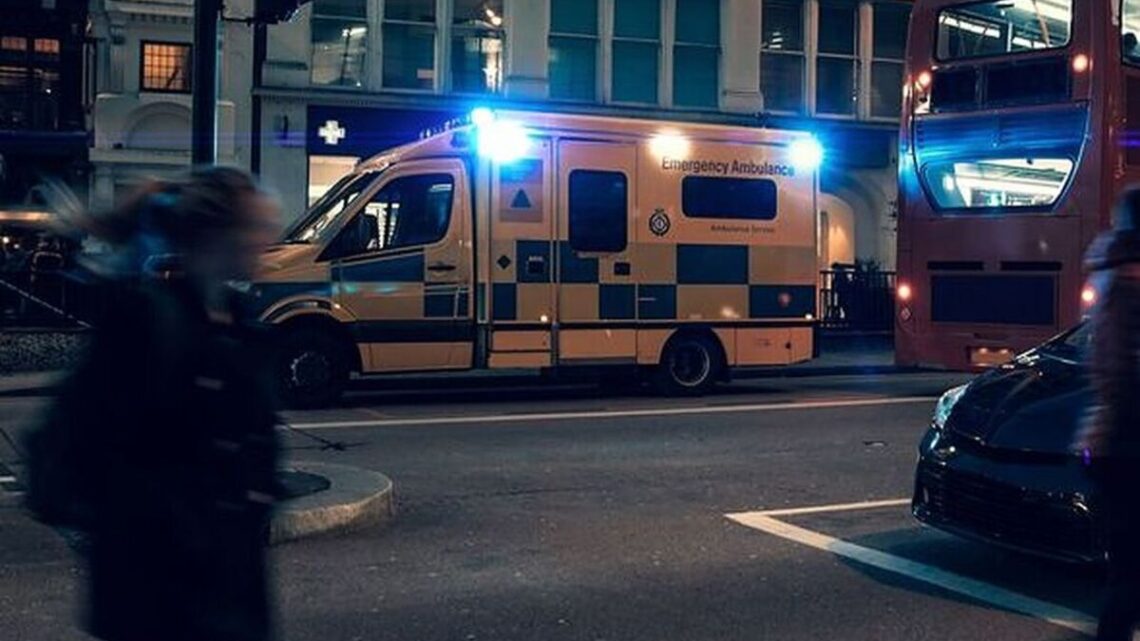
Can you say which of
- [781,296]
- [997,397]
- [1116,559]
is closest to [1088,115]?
[781,296]

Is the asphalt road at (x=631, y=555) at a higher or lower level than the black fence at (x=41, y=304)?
lower

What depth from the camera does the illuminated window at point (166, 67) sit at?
2200cm

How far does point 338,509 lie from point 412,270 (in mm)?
6432

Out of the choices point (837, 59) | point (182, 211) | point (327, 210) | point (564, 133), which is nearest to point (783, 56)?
point (837, 59)

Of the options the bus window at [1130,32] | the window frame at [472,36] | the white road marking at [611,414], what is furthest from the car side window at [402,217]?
the window frame at [472,36]

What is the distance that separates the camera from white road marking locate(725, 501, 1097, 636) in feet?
18.9

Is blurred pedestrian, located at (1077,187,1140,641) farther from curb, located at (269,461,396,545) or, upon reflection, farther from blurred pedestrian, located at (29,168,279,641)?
curb, located at (269,461,396,545)

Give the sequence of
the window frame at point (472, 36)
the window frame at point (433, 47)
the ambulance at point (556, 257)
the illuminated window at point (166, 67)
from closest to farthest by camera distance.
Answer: the ambulance at point (556, 257), the illuminated window at point (166, 67), the window frame at point (433, 47), the window frame at point (472, 36)

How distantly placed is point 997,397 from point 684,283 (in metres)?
8.74

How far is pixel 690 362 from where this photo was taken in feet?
49.3

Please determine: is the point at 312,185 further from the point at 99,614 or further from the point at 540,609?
the point at 99,614

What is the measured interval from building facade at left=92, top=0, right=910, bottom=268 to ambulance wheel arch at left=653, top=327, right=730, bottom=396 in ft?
26.0

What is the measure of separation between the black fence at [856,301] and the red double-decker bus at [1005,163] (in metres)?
7.04

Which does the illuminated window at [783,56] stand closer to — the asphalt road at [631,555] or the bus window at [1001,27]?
the bus window at [1001,27]
